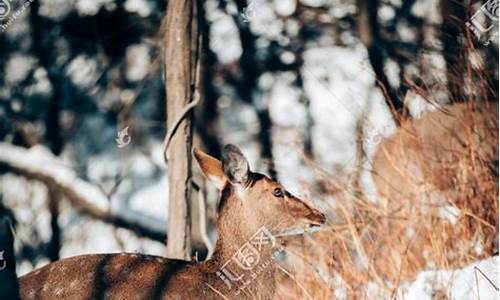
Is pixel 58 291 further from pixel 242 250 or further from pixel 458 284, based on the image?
pixel 458 284

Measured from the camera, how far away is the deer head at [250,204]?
5277 millimetres

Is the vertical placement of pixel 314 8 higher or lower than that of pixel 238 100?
higher

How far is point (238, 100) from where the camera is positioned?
32.3 ft

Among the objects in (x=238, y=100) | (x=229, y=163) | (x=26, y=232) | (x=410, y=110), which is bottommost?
(x=26, y=232)

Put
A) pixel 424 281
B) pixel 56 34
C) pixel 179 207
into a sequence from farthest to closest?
pixel 56 34 → pixel 179 207 → pixel 424 281

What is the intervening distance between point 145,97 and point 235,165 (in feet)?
14.4

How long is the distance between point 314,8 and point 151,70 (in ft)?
6.32

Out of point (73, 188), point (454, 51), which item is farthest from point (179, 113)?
point (73, 188)

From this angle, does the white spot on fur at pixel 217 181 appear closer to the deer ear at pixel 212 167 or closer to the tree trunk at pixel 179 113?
the deer ear at pixel 212 167

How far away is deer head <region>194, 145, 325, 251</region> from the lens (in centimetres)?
528

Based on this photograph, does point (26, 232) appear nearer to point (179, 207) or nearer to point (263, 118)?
point (263, 118)

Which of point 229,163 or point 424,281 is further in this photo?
point 424,281

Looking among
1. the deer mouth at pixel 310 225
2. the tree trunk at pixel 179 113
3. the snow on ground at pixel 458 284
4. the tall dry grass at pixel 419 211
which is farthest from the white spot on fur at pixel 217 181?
the snow on ground at pixel 458 284

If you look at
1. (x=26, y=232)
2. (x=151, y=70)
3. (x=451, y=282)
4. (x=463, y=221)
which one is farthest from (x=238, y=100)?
(x=451, y=282)
